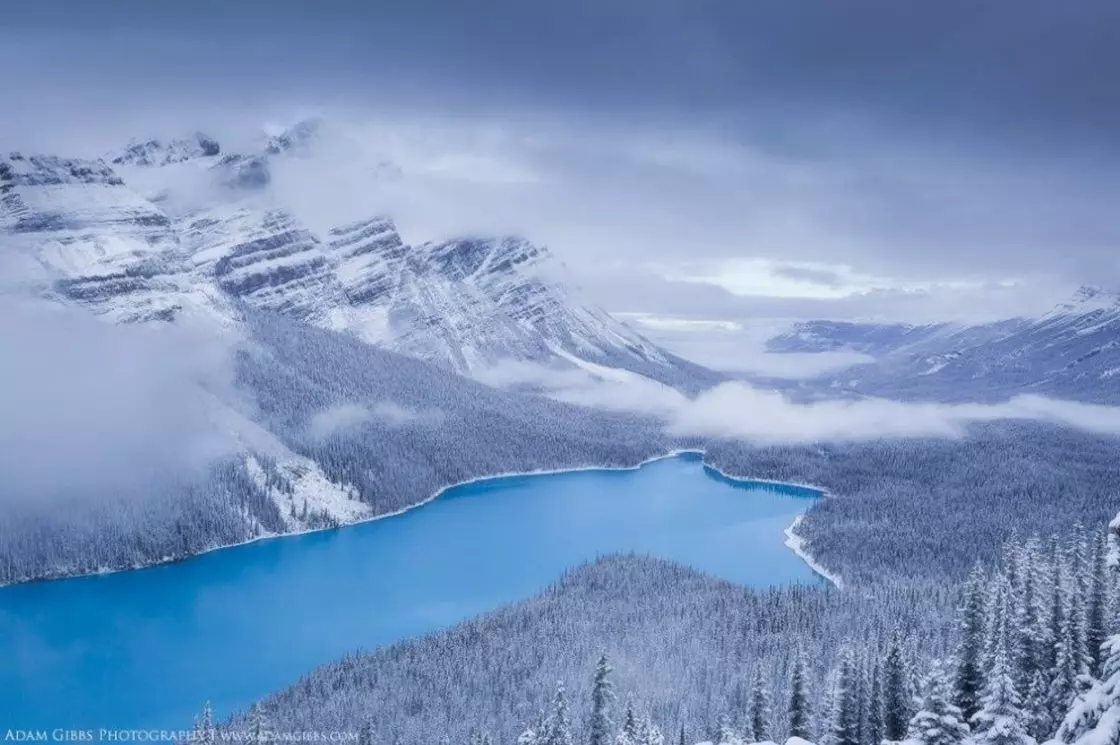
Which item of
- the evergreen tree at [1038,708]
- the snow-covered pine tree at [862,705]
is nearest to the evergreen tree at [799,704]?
the snow-covered pine tree at [862,705]

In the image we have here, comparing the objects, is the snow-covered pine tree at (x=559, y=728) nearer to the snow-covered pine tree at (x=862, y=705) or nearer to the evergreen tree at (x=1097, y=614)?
the snow-covered pine tree at (x=862, y=705)

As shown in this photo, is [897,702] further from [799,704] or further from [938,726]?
[938,726]

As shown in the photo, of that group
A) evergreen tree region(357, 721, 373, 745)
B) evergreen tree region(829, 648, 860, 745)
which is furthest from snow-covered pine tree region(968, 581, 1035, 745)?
evergreen tree region(357, 721, 373, 745)

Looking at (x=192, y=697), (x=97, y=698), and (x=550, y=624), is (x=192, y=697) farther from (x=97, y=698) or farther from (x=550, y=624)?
(x=550, y=624)

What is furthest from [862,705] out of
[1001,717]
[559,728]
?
[1001,717]

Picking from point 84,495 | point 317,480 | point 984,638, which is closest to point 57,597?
point 84,495

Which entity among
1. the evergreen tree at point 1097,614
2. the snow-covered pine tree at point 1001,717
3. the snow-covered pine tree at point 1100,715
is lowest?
the evergreen tree at point 1097,614
